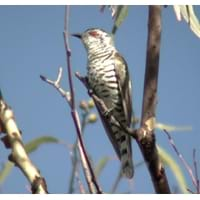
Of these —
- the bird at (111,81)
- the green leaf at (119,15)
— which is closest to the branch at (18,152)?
the green leaf at (119,15)

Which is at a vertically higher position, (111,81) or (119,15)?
(119,15)

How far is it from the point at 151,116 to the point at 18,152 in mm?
245

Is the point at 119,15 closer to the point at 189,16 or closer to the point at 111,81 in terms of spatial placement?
the point at 189,16

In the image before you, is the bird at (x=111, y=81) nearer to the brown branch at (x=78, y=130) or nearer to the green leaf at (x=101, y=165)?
the green leaf at (x=101, y=165)

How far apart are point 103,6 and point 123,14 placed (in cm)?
4

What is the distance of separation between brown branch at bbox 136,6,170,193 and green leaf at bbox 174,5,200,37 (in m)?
0.12

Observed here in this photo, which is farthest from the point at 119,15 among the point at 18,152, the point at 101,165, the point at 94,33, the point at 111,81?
the point at 94,33

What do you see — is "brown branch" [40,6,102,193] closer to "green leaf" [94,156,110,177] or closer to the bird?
"green leaf" [94,156,110,177]

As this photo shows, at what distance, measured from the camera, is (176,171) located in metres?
0.76

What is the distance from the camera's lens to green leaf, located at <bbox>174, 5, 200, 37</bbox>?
0.79 meters

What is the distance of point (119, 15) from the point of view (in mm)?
792

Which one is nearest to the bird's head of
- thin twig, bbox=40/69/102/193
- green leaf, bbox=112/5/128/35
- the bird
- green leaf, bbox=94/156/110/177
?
the bird
